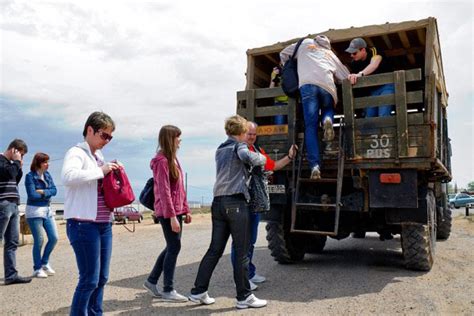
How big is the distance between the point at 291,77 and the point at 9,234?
419 cm

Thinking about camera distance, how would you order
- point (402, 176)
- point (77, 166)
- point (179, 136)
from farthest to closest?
point (402, 176)
point (179, 136)
point (77, 166)

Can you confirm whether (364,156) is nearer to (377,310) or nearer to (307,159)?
(307,159)

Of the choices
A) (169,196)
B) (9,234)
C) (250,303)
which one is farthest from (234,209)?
(9,234)

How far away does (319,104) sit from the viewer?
5988mm

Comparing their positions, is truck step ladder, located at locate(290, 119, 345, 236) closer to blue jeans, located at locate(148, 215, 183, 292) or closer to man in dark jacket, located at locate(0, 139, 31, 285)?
blue jeans, located at locate(148, 215, 183, 292)

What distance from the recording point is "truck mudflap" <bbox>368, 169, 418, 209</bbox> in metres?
5.56

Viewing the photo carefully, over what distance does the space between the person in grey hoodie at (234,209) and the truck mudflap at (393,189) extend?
6.25 ft

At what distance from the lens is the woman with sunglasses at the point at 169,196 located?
15.5ft

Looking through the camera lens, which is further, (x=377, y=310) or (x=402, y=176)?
(x=402, y=176)

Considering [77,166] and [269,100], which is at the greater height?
[269,100]

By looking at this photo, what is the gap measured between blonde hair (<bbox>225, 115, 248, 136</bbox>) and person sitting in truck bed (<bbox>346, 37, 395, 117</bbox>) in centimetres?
197

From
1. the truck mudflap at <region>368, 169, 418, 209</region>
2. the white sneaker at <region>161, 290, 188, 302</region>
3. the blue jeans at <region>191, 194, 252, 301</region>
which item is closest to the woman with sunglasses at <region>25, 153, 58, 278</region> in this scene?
the white sneaker at <region>161, 290, 188, 302</region>

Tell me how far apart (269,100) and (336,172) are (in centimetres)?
144

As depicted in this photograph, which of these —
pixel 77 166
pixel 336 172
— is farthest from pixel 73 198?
pixel 336 172
